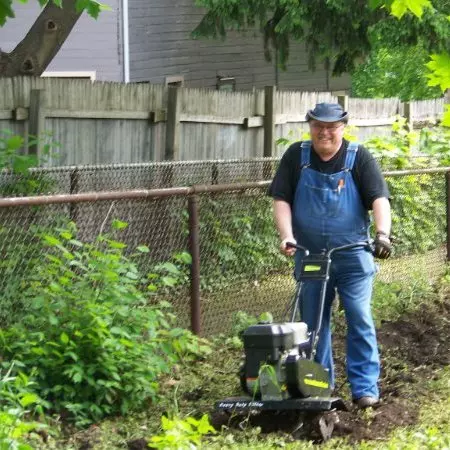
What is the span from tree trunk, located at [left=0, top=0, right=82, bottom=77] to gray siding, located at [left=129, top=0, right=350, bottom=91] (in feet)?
23.4

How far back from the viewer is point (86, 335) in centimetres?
648

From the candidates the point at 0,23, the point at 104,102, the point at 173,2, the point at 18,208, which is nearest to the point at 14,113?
the point at 104,102

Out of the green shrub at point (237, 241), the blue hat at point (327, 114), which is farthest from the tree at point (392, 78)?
the blue hat at point (327, 114)

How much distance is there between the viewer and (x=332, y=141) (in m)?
6.67

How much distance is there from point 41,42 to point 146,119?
151cm

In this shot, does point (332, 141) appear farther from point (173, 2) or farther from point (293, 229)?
point (173, 2)

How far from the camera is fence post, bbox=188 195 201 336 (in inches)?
318

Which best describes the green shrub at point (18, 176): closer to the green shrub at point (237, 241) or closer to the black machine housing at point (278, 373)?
Answer: the green shrub at point (237, 241)

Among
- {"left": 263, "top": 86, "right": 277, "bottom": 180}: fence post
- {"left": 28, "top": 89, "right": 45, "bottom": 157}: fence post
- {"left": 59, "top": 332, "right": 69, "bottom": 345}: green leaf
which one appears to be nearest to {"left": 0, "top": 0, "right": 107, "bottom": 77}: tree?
{"left": 28, "top": 89, "right": 45, "bottom": 157}: fence post

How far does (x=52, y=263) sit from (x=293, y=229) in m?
1.46

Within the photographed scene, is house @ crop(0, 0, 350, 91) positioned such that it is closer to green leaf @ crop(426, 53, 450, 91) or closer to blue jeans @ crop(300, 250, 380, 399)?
blue jeans @ crop(300, 250, 380, 399)

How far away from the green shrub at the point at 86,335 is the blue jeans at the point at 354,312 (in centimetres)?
95

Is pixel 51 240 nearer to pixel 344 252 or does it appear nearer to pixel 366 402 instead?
pixel 344 252

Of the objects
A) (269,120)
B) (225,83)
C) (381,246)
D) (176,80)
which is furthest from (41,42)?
(225,83)
